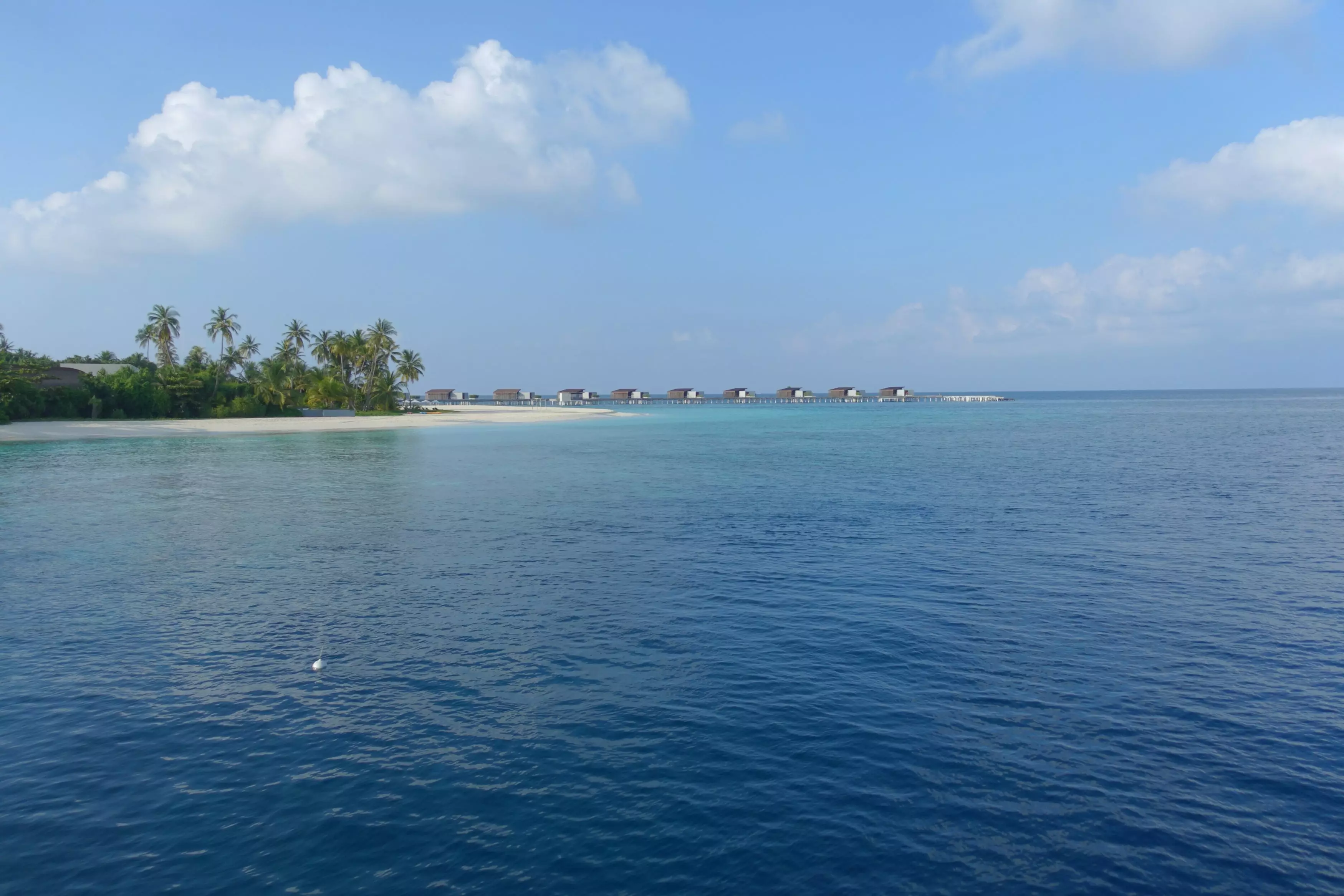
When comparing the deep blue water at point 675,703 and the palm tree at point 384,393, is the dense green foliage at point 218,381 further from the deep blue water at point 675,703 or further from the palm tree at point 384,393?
the deep blue water at point 675,703

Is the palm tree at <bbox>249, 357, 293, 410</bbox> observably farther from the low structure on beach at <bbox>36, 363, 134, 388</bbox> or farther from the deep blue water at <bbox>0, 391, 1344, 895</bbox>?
the deep blue water at <bbox>0, 391, 1344, 895</bbox>

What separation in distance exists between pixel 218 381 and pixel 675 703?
108m

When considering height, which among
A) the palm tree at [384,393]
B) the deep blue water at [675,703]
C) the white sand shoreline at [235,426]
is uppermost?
the palm tree at [384,393]

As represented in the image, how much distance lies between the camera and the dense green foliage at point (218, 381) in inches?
3334

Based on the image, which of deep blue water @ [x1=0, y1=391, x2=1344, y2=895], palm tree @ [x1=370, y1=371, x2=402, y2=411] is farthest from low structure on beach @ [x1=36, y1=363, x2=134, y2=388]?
deep blue water @ [x1=0, y1=391, x2=1344, y2=895]

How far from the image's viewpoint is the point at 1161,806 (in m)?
10.3

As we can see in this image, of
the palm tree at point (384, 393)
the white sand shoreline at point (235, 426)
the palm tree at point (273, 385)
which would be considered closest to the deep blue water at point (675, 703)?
the white sand shoreline at point (235, 426)

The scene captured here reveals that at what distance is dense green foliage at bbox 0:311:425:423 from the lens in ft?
278

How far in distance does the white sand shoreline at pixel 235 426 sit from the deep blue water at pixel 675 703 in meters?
53.4

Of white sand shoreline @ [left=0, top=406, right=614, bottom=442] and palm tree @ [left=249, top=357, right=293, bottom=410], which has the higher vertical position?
palm tree @ [left=249, top=357, right=293, bottom=410]

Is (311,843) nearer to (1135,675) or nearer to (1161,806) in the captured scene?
(1161,806)

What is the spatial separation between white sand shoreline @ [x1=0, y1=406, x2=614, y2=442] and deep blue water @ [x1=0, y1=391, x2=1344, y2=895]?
53.4 meters

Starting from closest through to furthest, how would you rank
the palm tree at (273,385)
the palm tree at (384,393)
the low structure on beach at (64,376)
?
1. the low structure on beach at (64,376)
2. the palm tree at (273,385)
3. the palm tree at (384,393)

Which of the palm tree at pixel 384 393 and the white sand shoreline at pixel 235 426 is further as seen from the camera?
the palm tree at pixel 384 393
